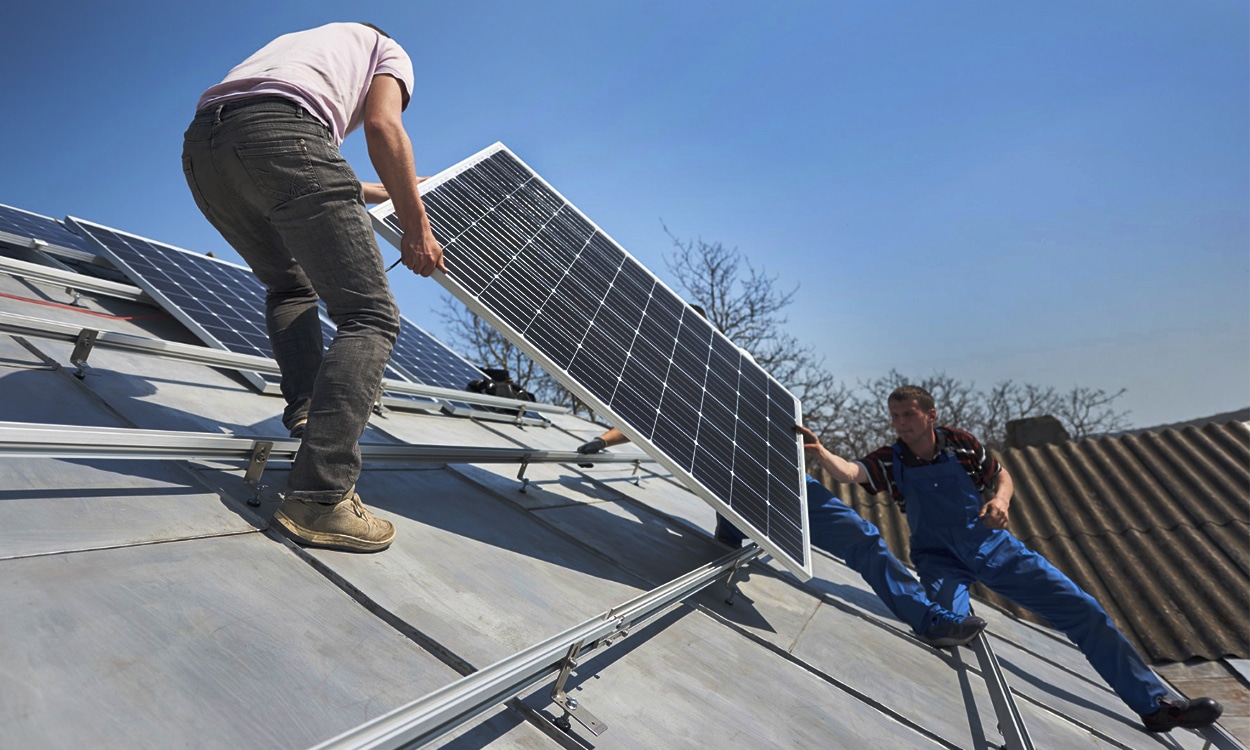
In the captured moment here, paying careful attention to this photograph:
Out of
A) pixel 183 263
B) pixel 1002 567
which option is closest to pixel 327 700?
pixel 1002 567

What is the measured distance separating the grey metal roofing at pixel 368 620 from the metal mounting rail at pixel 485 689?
11 cm

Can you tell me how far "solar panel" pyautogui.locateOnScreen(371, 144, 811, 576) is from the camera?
3.05 meters

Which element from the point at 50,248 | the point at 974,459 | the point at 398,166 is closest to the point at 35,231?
the point at 50,248

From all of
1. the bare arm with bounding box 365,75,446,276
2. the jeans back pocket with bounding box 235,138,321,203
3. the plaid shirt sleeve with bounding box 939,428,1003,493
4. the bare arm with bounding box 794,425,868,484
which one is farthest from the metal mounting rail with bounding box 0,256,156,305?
the plaid shirt sleeve with bounding box 939,428,1003,493

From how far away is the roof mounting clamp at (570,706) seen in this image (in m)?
1.88

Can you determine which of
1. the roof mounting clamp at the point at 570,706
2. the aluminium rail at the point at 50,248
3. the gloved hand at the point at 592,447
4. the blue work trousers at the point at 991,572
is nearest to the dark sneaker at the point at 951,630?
the blue work trousers at the point at 991,572

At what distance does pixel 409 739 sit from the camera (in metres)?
1.39

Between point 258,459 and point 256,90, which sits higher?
point 256,90

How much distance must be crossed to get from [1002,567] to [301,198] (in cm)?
474

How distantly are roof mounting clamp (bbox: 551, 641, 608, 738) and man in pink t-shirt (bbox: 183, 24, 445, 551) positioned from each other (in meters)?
0.89

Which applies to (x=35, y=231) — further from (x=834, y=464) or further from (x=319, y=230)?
(x=834, y=464)

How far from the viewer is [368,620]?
6.59ft

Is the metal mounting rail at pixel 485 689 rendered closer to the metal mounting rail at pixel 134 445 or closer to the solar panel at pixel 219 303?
the metal mounting rail at pixel 134 445

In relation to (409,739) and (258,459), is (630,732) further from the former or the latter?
(258,459)
